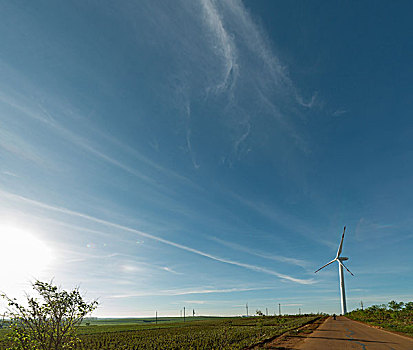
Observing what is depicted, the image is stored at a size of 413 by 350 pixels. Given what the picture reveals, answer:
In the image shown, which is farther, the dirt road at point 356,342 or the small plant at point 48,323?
the dirt road at point 356,342

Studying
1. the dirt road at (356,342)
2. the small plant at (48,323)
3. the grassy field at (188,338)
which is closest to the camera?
the small plant at (48,323)

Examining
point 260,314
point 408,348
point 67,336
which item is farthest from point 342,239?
point 67,336

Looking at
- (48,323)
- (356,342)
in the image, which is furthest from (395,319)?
(48,323)

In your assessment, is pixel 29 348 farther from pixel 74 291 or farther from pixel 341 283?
pixel 341 283

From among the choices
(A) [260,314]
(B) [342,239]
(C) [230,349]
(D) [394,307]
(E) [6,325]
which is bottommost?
(A) [260,314]

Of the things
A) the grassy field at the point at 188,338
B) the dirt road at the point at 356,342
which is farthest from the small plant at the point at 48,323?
the dirt road at the point at 356,342

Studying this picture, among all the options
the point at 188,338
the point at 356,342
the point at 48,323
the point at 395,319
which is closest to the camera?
the point at 48,323

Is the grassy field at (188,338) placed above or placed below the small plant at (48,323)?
below

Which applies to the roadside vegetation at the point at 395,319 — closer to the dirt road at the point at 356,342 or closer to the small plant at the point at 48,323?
the dirt road at the point at 356,342

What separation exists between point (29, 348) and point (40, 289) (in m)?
2.43

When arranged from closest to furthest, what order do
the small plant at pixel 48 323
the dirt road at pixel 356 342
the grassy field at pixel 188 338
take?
the small plant at pixel 48 323
the dirt road at pixel 356 342
the grassy field at pixel 188 338

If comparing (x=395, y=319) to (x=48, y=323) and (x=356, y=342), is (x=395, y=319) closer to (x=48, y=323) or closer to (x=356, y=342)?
(x=356, y=342)

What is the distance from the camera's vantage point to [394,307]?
3625 inches

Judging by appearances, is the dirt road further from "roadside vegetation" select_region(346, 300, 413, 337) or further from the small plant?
the small plant
